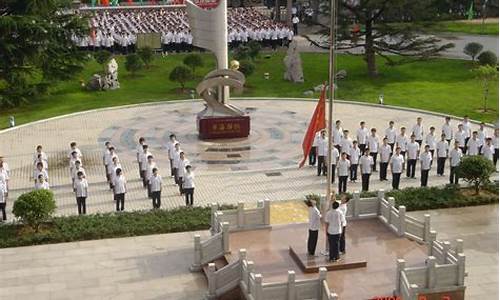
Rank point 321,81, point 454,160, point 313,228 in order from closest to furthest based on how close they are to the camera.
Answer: point 313,228
point 454,160
point 321,81

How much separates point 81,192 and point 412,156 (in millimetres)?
8883

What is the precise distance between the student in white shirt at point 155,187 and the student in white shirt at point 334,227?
18.2ft

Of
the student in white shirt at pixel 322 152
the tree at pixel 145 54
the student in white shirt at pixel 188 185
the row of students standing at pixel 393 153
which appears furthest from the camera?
the tree at pixel 145 54

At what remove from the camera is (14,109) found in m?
29.9

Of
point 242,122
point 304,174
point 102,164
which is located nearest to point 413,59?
point 242,122

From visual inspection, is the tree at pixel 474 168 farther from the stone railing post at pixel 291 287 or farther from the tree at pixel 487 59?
the tree at pixel 487 59

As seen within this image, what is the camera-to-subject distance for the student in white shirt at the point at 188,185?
62.1ft

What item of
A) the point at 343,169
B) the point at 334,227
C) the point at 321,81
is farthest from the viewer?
the point at 321,81

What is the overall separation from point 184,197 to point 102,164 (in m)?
4.00

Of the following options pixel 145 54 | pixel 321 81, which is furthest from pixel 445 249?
pixel 145 54

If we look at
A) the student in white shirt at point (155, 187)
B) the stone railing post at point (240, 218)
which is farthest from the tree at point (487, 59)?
the stone railing post at point (240, 218)

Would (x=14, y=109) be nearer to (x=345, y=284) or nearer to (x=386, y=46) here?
(x=386, y=46)

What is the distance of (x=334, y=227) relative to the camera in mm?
14422

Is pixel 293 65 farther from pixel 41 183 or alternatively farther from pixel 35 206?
pixel 35 206
